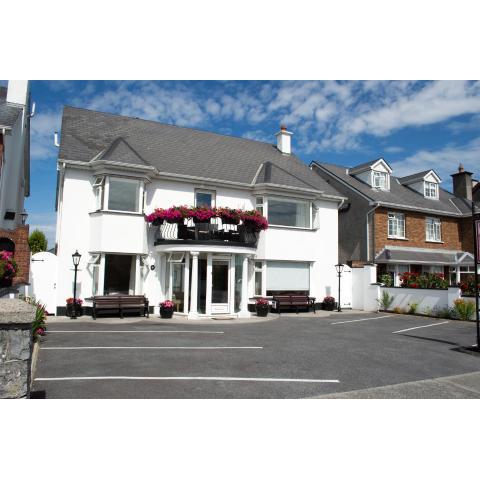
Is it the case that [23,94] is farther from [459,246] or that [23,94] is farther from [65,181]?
[459,246]

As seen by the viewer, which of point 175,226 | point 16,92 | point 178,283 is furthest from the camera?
point 16,92

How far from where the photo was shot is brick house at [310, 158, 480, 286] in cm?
2522

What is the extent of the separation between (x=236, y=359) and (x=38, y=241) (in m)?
28.0

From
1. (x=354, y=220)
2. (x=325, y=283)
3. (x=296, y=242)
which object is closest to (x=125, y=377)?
(x=296, y=242)

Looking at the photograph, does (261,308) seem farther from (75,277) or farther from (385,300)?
(75,277)

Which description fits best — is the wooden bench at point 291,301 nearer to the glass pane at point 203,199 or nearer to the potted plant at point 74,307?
the glass pane at point 203,199

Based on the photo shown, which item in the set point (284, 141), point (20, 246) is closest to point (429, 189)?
point (284, 141)

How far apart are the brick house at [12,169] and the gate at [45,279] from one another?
0.44 meters

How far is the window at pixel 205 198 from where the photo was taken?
776 inches

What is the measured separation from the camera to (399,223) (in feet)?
87.0

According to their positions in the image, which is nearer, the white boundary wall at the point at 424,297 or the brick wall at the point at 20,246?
the brick wall at the point at 20,246

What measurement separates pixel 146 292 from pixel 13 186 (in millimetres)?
10285

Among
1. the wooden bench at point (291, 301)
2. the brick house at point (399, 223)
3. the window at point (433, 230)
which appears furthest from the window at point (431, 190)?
the wooden bench at point (291, 301)

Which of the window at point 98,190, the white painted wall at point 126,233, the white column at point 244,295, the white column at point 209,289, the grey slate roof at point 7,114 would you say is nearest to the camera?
the grey slate roof at point 7,114
